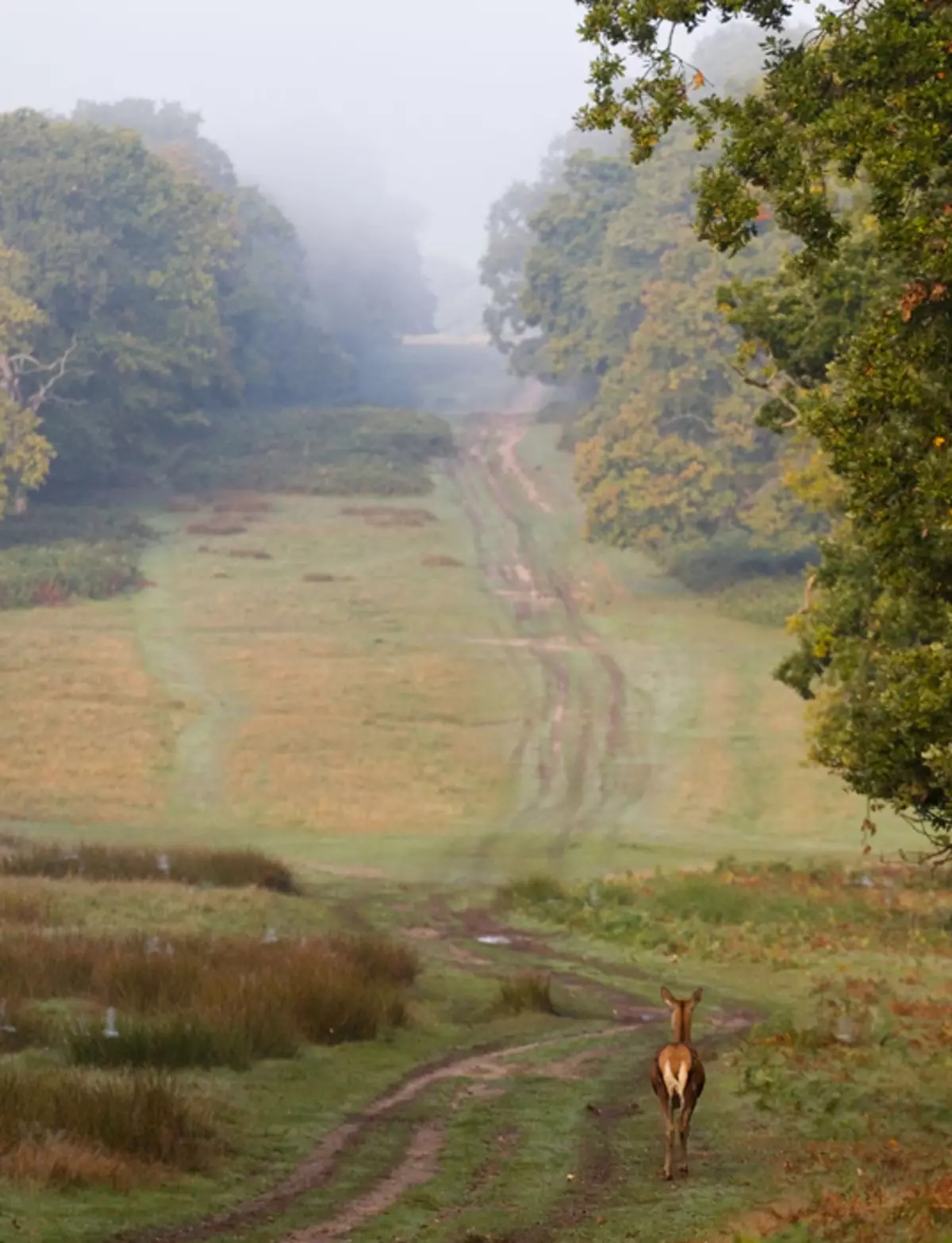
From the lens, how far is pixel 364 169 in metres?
177

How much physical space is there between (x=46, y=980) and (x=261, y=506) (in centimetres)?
6471

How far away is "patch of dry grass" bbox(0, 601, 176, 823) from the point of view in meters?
44.3

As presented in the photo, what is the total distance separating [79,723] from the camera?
50250 millimetres

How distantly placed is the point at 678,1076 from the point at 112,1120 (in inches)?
167

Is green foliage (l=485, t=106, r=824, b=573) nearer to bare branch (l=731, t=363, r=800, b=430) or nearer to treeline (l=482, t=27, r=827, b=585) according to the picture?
treeline (l=482, t=27, r=827, b=585)

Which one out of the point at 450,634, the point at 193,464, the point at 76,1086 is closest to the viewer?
the point at 76,1086

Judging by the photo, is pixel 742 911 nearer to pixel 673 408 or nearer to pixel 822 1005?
pixel 822 1005

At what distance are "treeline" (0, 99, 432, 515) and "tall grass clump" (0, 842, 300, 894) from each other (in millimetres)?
38212

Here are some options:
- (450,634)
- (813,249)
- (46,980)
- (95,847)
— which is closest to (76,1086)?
(46,980)

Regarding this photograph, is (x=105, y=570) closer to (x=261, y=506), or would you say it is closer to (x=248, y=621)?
(x=248, y=621)

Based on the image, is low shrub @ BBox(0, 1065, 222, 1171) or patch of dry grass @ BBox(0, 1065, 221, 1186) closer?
patch of dry grass @ BBox(0, 1065, 221, 1186)

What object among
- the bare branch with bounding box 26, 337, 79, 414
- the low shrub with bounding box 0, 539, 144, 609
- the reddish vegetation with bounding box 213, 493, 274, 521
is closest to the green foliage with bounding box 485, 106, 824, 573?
the reddish vegetation with bounding box 213, 493, 274, 521

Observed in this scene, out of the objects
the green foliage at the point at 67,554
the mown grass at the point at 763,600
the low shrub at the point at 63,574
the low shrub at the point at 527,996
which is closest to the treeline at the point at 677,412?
the mown grass at the point at 763,600

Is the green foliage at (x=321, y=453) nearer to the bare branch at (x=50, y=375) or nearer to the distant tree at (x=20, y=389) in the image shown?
the bare branch at (x=50, y=375)
